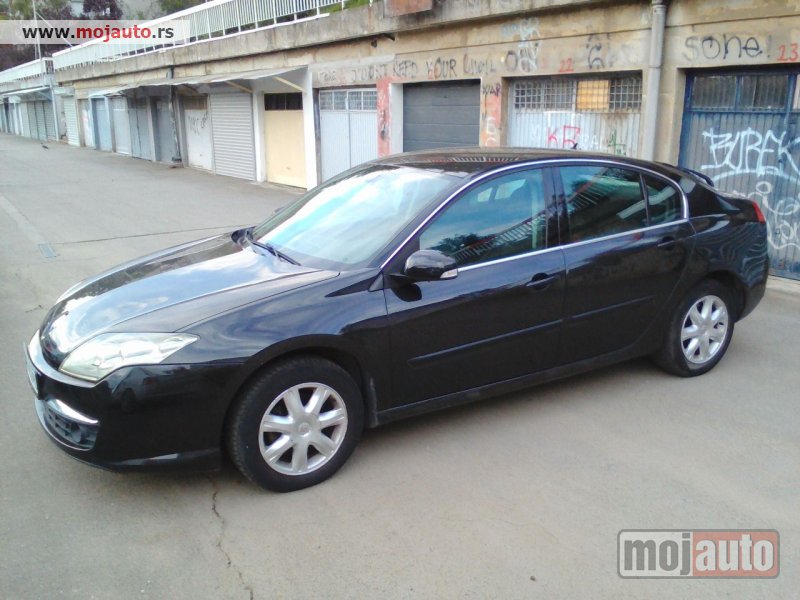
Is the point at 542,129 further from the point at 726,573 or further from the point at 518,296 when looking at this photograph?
the point at 726,573

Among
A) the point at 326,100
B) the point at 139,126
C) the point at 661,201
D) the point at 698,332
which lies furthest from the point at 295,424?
the point at 139,126

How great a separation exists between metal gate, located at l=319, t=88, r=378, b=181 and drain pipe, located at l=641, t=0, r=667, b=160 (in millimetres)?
6790

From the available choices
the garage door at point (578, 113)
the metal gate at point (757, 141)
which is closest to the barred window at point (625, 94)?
the garage door at point (578, 113)

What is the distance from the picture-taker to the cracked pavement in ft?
9.53

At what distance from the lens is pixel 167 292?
3703 millimetres

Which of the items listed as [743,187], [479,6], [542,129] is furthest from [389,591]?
[479,6]

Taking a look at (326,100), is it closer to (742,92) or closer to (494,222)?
(742,92)

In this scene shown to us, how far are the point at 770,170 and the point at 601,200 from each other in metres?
4.43

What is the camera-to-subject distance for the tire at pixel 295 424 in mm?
3354

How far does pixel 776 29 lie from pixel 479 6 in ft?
16.1

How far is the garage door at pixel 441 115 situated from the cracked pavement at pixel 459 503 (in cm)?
772

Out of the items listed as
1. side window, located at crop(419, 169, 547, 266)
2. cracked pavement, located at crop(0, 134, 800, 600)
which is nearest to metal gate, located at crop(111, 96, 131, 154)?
cracked pavement, located at crop(0, 134, 800, 600)

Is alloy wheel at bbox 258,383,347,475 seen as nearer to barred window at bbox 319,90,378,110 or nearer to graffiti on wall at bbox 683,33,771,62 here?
graffiti on wall at bbox 683,33,771,62

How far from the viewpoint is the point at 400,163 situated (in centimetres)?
461
